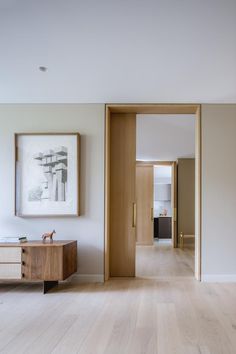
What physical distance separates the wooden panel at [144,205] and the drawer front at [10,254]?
5517mm

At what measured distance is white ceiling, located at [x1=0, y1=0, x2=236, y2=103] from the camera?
2680 mm

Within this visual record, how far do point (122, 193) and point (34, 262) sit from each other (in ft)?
5.46

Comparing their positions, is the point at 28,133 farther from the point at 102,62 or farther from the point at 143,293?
the point at 143,293

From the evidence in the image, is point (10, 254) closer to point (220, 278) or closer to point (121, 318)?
point (121, 318)

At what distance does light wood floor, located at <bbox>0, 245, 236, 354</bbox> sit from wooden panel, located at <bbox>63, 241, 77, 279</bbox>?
23cm

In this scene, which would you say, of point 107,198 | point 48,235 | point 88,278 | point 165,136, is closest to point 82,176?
point 107,198

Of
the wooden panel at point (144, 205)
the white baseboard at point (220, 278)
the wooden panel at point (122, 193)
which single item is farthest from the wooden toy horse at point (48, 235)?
the wooden panel at point (144, 205)

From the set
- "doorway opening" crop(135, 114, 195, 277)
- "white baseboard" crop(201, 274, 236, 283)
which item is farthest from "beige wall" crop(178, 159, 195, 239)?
"white baseboard" crop(201, 274, 236, 283)

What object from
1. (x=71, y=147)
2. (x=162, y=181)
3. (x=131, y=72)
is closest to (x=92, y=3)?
(x=131, y=72)

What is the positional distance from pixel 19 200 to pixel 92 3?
118 inches

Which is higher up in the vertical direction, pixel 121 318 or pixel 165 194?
pixel 165 194

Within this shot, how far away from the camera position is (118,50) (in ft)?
10.9

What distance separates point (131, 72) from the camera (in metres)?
3.81

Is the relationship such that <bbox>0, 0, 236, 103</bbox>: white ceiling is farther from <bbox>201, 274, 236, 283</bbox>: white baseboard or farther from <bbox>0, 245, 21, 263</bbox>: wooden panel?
<bbox>201, 274, 236, 283</bbox>: white baseboard
